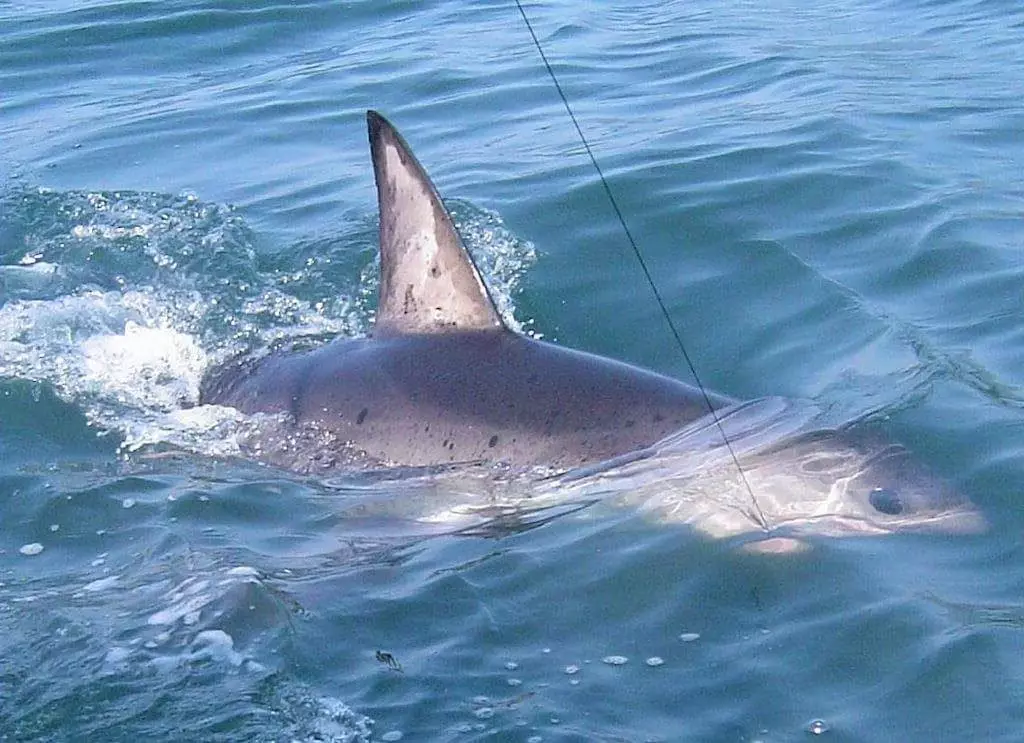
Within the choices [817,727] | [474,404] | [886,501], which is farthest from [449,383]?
[817,727]

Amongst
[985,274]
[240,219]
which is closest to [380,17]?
[240,219]

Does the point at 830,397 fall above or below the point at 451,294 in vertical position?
below

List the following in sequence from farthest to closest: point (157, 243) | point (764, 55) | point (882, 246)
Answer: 1. point (764, 55)
2. point (157, 243)
3. point (882, 246)

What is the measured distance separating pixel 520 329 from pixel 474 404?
1627 millimetres

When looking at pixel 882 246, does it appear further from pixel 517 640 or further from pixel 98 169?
pixel 98 169

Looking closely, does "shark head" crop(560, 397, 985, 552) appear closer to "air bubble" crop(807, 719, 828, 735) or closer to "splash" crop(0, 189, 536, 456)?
"air bubble" crop(807, 719, 828, 735)

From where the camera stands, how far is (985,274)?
261 inches

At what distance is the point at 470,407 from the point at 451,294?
15.6 inches

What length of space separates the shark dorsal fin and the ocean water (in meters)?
0.58

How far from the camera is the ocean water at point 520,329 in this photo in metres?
3.63

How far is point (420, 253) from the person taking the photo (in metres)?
5.21

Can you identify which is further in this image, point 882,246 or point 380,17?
point 380,17

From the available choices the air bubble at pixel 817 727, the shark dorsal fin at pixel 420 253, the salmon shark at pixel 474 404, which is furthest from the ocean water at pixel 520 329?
the shark dorsal fin at pixel 420 253

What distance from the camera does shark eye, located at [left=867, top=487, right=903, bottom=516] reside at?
4523 mm
